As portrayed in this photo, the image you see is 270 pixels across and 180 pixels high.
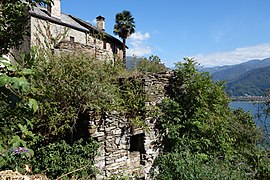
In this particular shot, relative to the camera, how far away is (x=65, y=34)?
7.46m

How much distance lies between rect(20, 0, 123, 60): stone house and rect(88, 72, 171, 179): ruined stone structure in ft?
6.51

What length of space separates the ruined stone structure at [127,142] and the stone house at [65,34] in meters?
1.98

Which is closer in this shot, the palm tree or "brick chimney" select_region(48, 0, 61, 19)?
"brick chimney" select_region(48, 0, 61, 19)

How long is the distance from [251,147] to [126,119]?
5.52m

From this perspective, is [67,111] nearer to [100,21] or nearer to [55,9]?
[55,9]

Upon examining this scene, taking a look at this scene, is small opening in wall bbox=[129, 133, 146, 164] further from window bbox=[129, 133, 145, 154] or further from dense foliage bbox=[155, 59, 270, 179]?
dense foliage bbox=[155, 59, 270, 179]

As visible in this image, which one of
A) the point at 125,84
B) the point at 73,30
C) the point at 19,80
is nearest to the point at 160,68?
the point at 125,84

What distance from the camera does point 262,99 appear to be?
7.87 meters

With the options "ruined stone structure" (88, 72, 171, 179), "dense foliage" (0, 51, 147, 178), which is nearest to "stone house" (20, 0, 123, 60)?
"dense foliage" (0, 51, 147, 178)

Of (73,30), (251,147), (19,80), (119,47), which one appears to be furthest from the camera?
(119,47)

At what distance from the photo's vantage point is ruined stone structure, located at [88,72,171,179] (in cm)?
620

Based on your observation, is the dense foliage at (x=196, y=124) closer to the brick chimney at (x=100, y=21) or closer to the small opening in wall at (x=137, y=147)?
the small opening in wall at (x=137, y=147)

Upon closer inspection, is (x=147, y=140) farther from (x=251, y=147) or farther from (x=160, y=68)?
(x=251, y=147)

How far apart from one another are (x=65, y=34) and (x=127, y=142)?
12.2 ft
